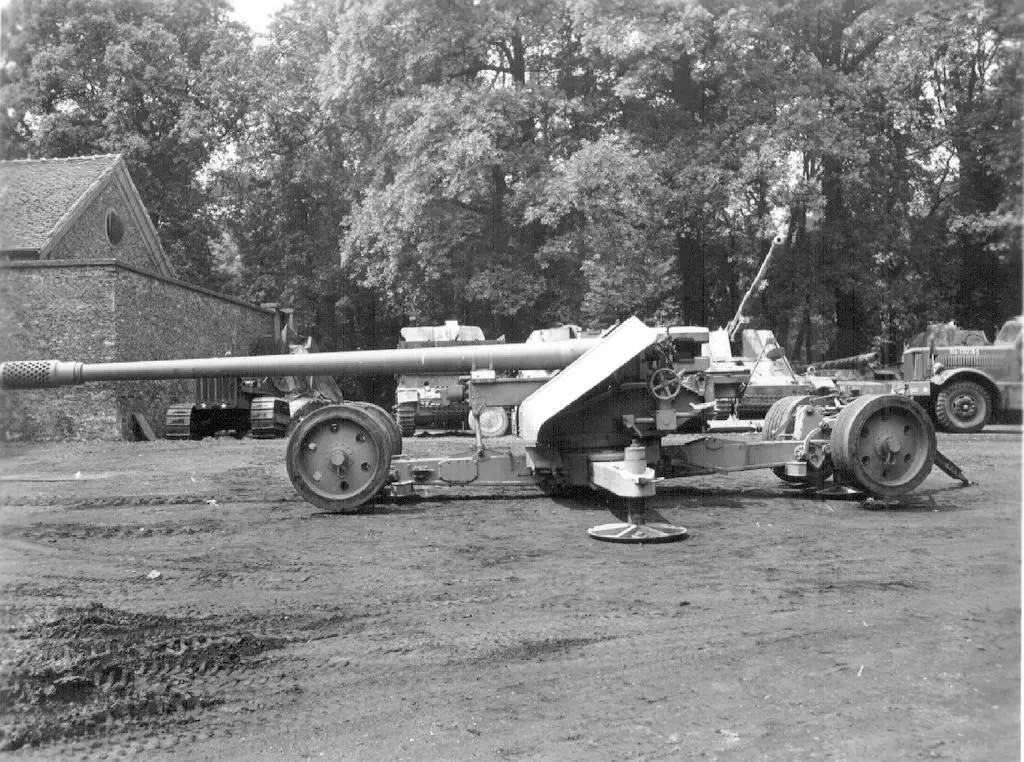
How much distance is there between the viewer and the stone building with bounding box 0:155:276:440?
18562 millimetres

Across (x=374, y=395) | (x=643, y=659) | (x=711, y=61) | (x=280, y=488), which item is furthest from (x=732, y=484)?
(x=374, y=395)

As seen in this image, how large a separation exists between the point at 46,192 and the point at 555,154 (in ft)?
35.0

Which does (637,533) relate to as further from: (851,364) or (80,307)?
(851,364)

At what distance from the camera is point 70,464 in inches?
546

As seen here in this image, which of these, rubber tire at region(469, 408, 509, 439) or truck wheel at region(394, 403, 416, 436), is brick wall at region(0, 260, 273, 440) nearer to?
truck wheel at region(394, 403, 416, 436)

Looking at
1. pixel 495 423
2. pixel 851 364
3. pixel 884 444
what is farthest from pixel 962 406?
pixel 884 444

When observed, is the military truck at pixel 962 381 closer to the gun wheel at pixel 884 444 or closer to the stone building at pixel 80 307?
the gun wheel at pixel 884 444

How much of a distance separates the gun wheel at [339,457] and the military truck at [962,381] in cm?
1231

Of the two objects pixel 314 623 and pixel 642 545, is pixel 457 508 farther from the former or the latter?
pixel 314 623

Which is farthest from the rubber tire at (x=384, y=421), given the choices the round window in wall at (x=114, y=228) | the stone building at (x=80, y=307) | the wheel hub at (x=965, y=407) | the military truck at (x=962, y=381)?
the round window in wall at (x=114, y=228)

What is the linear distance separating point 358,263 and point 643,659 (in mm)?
21638

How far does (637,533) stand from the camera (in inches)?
273

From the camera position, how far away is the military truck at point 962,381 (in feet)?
60.8

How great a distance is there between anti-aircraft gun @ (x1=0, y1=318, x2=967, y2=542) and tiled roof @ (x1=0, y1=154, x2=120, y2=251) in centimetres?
1243
